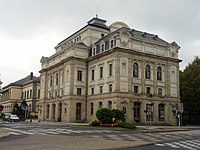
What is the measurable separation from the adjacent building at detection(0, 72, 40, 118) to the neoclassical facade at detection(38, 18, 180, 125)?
32983 mm

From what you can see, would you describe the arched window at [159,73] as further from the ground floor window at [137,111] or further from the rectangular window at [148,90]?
the ground floor window at [137,111]

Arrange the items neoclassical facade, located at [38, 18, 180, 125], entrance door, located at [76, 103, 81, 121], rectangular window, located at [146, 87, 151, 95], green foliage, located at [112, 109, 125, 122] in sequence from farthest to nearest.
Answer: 1. entrance door, located at [76, 103, 81, 121]
2. rectangular window, located at [146, 87, 151, 95]
3. neoclassical facade, located at [38, 18, 180, 125]
4. green foliage, located at [112, 109, 125, 122]

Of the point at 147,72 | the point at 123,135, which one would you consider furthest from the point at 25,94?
the point at 123,135

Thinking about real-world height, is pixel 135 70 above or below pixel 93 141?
above

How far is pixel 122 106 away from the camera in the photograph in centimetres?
5062

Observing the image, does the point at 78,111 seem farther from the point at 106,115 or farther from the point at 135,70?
the point at 106,115

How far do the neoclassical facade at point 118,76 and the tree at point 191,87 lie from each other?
3876 millimetres

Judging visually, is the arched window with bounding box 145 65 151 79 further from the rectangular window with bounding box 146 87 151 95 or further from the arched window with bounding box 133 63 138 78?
the arched window with bounding box 133 63 138 78

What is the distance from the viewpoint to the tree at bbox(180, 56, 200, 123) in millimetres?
59544

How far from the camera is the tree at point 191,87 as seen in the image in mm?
59544

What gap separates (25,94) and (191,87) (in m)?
67.5

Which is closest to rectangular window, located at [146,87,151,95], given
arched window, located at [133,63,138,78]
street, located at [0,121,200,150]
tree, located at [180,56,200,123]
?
arched window, located at [133,63,138,78]

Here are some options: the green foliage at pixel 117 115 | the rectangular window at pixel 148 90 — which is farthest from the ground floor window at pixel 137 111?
the green foliage at pixel 117 115

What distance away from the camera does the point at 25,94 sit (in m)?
110
